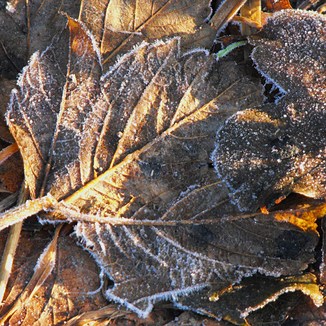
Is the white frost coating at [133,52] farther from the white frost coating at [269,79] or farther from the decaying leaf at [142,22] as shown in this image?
the white frost coating at [269,79]

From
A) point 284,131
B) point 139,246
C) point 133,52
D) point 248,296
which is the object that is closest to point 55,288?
point 139,246

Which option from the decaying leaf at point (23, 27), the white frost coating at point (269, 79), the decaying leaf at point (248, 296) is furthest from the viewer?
the decaying leaf at point (23, 27)

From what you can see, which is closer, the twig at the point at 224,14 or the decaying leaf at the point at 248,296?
the decaying leaf at the point at 248,296

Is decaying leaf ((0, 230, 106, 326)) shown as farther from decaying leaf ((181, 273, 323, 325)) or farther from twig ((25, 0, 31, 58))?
twig ((25, 0, 31, 58))

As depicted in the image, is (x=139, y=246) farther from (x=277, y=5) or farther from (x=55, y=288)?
(x=277, y=5)

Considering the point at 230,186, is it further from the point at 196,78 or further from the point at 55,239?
the point at 55,239

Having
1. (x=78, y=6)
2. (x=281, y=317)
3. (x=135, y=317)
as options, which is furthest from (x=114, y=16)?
(x=281, y=317)

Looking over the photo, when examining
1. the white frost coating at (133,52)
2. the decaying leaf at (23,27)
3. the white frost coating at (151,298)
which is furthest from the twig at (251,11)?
the white frost coating at (151,298)
